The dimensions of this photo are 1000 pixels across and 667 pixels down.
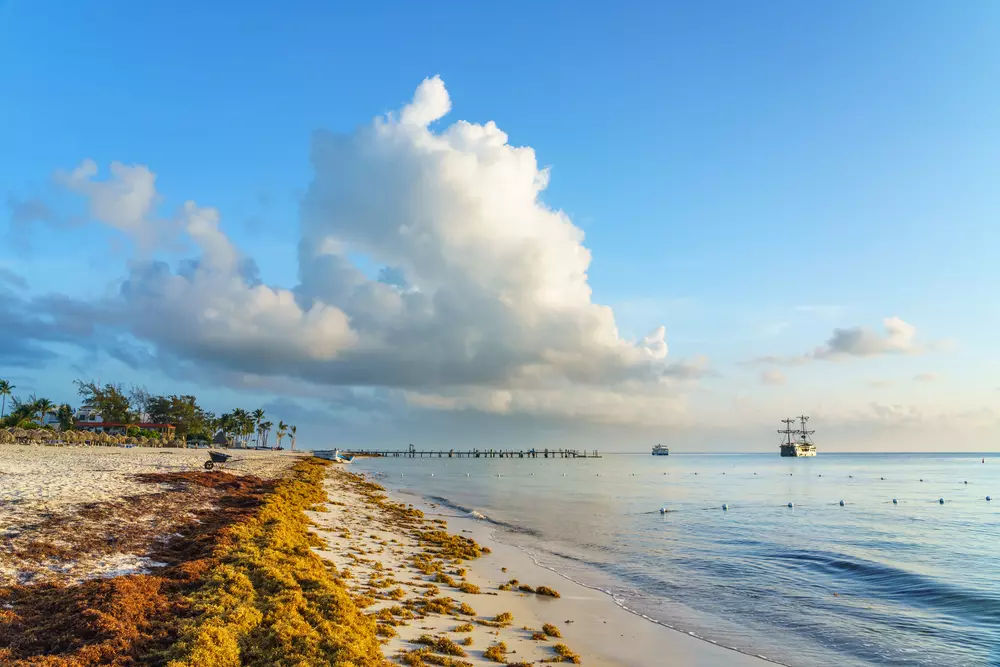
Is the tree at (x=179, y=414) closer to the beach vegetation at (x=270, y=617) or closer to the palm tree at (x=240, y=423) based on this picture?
the palm tree at (x=240, y=423)

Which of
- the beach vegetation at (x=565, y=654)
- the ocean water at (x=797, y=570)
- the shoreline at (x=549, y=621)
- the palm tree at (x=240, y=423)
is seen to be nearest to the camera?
the beach vegetation at (x=565, y=654)

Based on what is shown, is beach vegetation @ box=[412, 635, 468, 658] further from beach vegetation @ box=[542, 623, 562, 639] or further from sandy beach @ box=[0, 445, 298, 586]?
sandy beach @ box=[0, 445, 298, 586]

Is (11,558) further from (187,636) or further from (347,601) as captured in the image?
(347,601)

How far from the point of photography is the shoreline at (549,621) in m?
13.3

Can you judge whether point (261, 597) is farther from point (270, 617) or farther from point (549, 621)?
point (549, 621)

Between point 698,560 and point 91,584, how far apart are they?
2428cm

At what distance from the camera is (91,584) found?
40.9ft

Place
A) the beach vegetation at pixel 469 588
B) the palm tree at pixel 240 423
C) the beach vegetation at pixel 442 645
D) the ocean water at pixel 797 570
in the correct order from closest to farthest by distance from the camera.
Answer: the beach vegetation at pixel 442 645
the ocean water at pixel 797 570
the beach vegetation at pixel 469 588
the palm tree at pixel 240 423

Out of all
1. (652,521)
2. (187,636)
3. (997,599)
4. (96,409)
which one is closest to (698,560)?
(997,599)

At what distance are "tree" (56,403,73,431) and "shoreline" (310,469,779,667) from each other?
376ft

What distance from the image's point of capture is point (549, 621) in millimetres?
15758

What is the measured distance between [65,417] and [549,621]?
432 feet

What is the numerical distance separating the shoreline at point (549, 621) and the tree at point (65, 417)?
11473cm

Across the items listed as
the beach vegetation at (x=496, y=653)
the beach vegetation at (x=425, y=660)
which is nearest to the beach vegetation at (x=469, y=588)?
the beach vegetation at (x=496, y=653)
